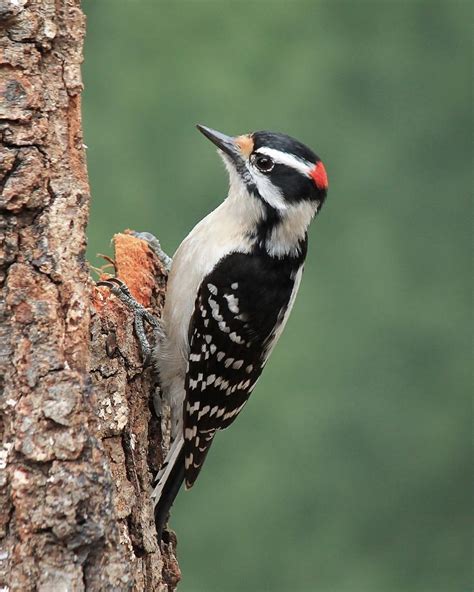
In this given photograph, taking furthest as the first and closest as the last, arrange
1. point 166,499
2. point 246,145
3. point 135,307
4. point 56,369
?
point 246,145 < point 135,307 < point 166,499 < point 56,369

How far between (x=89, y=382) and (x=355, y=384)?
5269 mm

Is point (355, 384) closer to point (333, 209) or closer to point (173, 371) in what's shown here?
point (333, 209)

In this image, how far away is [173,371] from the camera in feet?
Answer: 13.0

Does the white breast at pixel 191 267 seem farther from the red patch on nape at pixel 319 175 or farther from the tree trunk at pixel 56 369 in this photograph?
the tree trunk at pixel 56 369

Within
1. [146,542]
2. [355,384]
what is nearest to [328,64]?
[355,384]

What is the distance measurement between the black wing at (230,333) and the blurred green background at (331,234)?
3.34m

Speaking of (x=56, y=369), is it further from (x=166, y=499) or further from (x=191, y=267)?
(x=191, y=267)

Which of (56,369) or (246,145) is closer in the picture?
(56,369)

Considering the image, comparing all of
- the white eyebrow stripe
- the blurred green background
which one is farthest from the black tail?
the blurred green background

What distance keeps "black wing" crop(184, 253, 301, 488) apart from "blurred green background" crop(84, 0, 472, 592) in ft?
11.0

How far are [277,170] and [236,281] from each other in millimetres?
417

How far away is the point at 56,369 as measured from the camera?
114 inches

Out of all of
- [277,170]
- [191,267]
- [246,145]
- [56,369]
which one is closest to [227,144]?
[246,145]

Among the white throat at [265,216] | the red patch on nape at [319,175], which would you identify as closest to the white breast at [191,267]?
the white throat at [265,216]
